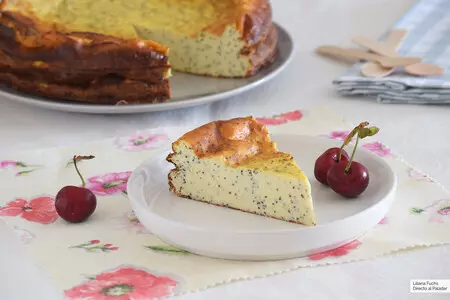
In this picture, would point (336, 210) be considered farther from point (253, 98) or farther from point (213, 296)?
point (253, 98)

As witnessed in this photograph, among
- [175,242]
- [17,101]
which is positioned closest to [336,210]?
[175,242]

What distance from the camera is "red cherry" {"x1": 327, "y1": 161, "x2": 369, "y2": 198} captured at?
1722 millimetres

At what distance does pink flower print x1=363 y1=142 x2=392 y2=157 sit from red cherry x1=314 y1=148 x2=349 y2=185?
1.08ft

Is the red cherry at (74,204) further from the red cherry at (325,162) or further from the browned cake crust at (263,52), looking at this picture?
the browned cake crust at (263,52)

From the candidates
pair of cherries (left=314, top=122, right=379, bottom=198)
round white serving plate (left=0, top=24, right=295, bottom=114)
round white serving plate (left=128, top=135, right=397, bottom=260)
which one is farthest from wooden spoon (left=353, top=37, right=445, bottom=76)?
pair of cherries (left=314, top=122, right=379, bottom=198)

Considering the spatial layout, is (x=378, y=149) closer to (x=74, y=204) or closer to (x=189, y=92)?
(x=189, y=92)

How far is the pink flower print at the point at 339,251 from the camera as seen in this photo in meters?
1.59

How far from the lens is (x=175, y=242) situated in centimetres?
161

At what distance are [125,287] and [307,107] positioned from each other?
1231 millimetres

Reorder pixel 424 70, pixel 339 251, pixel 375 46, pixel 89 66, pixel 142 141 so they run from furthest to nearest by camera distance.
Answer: pixel 375 46 < pixel 424 70 < pixel 89 66 < pixel 142 141 < pixel 339 251

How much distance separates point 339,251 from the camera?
161 cm

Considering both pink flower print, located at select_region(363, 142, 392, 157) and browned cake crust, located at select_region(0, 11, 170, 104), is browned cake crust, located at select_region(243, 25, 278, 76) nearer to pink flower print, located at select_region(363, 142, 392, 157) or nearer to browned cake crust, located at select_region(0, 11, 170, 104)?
browned cake crust, located at select_region(0, 11, 170, 104)

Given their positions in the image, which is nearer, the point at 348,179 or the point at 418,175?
the point at 348,179

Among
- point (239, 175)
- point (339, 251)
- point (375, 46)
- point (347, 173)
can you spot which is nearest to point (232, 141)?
point (239, 175)
